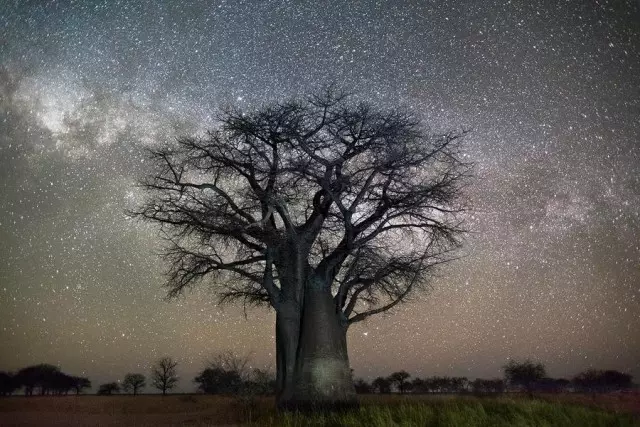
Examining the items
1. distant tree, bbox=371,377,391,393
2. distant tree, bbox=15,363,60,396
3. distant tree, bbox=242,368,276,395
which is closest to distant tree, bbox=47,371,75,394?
distant tree, bbox=15,363,60,396

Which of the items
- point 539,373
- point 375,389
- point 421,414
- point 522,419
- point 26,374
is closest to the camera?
point 522,419

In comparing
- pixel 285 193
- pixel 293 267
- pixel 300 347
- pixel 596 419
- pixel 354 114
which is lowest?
pixel 596 419

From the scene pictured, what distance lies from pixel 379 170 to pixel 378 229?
1.56 meters

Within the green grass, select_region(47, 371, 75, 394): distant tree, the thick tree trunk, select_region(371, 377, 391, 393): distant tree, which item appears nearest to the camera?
the green grass

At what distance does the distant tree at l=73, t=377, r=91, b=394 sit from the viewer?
239 feet

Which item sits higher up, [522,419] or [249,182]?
[249,182]

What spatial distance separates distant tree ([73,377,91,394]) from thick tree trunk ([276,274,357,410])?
6679 cm

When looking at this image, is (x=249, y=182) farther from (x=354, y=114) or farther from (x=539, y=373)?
(x=539, y=373)

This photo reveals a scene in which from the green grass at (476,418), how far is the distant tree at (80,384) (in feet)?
225

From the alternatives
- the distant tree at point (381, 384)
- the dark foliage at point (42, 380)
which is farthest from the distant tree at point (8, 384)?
the distant tree at point (381, 384)

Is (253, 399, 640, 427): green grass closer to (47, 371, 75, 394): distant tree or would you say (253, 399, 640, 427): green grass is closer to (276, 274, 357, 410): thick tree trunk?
(276, 274, 357, 410): thick tree trunk

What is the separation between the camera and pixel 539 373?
163 feet

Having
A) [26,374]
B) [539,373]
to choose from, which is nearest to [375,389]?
[539,373]

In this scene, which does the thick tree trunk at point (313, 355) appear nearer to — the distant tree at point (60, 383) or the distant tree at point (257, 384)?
the distant tree at point (257, 384)
